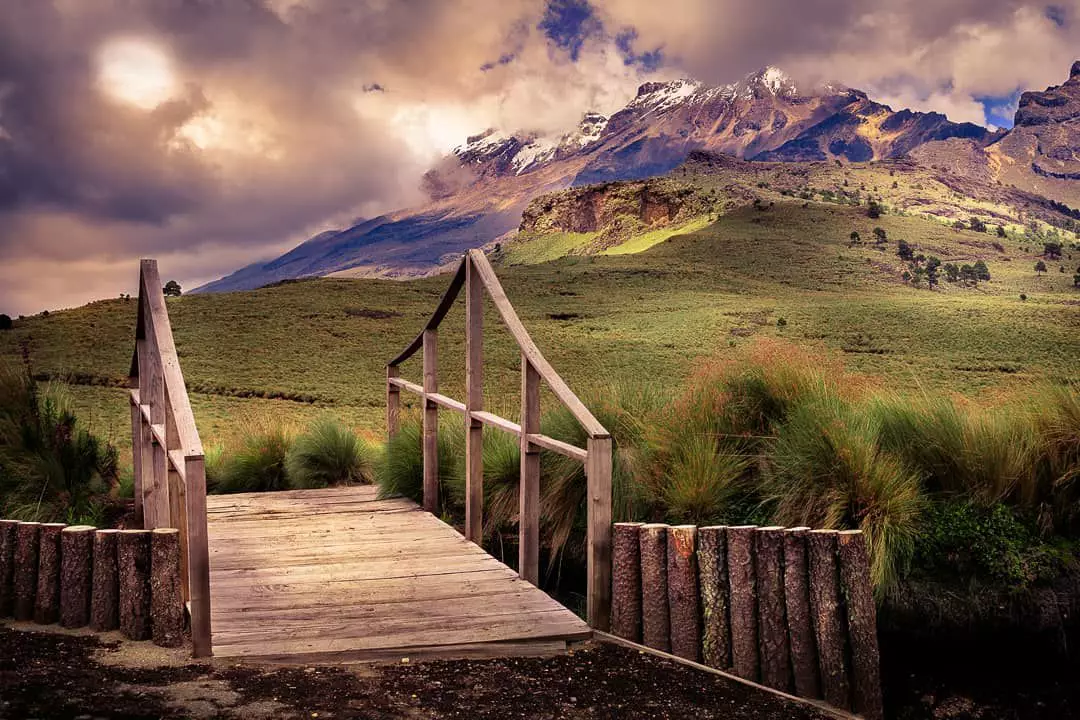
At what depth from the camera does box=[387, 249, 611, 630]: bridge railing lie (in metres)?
4.42

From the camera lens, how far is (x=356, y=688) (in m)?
3.79

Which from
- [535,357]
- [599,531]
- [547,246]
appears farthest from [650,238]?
[599,531]

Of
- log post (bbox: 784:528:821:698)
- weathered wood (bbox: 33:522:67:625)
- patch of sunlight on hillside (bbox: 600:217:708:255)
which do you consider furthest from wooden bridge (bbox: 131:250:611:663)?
patch of sunlight on hillside (bbox: 600:217:708:255)

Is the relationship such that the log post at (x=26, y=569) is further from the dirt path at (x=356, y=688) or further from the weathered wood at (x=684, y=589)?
the weathered wood at (x=684, y=589)

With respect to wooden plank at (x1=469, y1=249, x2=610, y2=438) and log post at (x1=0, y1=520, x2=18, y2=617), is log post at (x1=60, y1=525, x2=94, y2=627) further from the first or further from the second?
wooden plank at (x1=469, y1=249, x2=610, y2=438)

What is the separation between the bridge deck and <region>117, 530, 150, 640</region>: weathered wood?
14.4 inches

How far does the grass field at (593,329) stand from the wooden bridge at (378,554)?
2237 millimetres

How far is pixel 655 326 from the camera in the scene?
167ft

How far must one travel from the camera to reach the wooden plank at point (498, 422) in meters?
5.46

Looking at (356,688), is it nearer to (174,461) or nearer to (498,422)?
(174,461)

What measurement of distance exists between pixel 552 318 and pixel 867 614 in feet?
174

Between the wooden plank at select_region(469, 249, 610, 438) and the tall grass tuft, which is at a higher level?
the wooden plank at select_region(469, 249, 610, 438)

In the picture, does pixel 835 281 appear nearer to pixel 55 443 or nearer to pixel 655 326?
pixel 655 326

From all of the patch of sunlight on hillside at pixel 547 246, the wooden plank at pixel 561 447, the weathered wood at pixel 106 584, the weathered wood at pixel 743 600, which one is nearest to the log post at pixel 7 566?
the weathered wood at pixel 106 584
